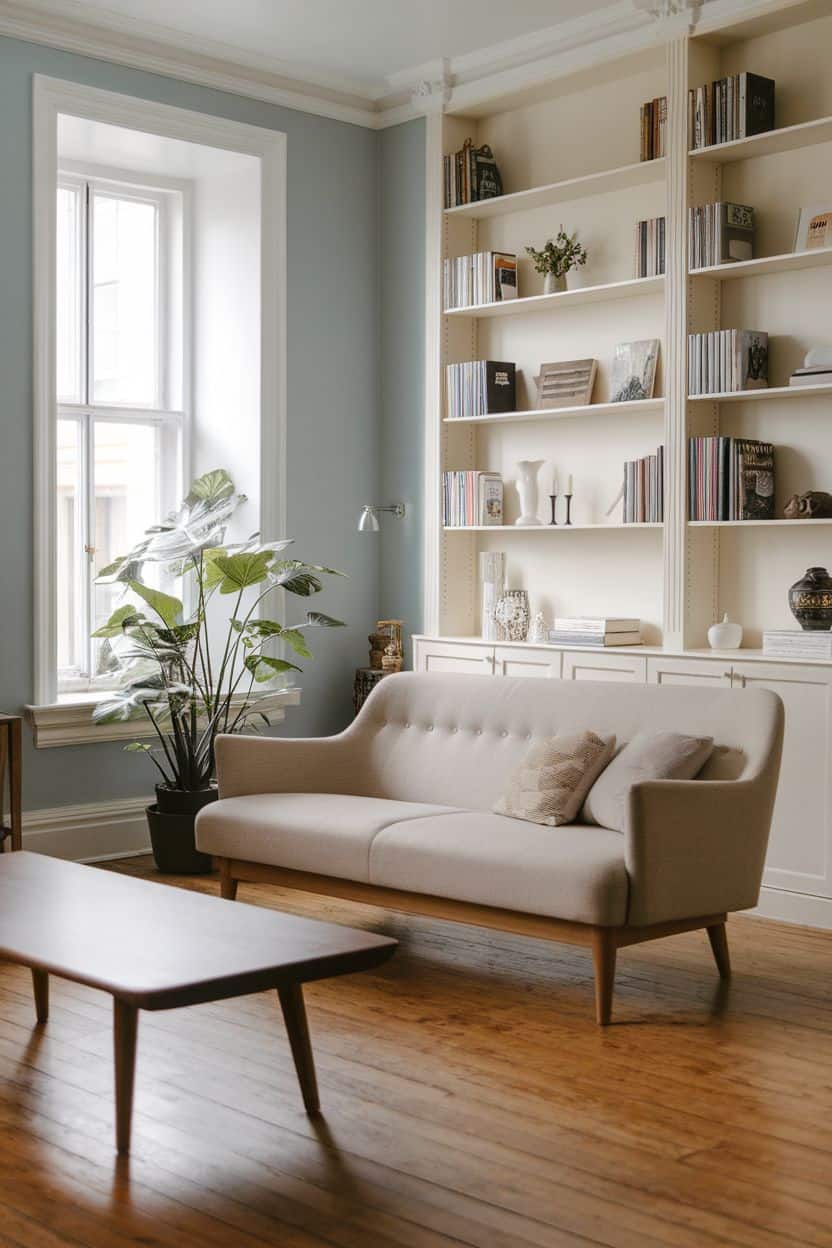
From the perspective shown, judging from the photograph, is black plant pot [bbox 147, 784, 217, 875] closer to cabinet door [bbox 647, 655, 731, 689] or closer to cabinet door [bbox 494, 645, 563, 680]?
cabinet door [bbox 494, 645, 563, 680]

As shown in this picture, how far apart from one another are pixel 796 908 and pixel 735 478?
1491mm

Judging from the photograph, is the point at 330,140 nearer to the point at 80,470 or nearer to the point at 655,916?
the point at 80,470

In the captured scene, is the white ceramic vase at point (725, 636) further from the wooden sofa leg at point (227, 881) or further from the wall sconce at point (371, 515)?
the wooden sofa leg at point (227, 881)

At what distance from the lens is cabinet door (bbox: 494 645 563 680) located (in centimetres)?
559

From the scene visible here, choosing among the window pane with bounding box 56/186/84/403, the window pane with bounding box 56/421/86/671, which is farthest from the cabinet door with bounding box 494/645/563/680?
the window pane with bounding box 56/186/84/403

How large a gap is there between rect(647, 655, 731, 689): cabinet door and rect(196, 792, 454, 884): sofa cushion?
3.46 feet

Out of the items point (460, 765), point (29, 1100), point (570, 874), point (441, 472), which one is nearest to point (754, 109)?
point (441, 472)

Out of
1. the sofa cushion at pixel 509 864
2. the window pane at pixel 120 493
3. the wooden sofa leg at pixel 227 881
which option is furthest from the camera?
the window pane at pixel 120 493

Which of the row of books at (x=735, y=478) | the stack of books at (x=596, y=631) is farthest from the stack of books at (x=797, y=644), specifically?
the stack of books at (x=596, y=631)

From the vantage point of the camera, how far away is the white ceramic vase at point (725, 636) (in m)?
5.18

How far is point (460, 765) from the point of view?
4758mm

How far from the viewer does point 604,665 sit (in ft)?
17.7

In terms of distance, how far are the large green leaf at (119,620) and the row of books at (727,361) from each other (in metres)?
2.21

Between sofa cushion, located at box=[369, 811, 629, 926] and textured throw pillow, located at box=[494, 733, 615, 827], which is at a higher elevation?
textured throw pillow, located at box=[494, 733, 615, 827]
